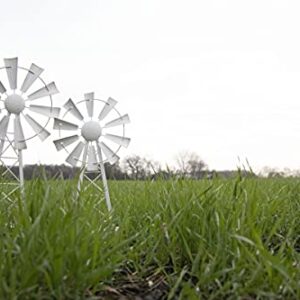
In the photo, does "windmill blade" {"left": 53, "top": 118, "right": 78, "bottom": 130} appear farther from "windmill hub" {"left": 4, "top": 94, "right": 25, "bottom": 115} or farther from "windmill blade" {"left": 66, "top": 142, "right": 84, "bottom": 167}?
"windmill hub" {"left": 4, "top": 94, "right": 25, "bottom": 115}

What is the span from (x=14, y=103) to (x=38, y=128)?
1.04 feet

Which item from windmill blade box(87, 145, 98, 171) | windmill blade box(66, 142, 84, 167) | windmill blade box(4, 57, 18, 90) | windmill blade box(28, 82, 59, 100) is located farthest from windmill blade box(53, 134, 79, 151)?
windmill blade box(4, 57, 18, 90)

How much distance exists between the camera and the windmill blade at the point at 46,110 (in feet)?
12.8

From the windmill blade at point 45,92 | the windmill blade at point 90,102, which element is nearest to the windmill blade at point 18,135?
the windmill blade at point 45,92

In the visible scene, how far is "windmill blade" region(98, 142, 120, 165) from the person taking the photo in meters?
4.25

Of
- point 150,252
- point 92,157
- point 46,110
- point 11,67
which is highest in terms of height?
point 11,67

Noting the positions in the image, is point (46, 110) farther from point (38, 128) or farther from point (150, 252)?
point (150, 252)

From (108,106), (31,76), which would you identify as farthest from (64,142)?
(31,76)

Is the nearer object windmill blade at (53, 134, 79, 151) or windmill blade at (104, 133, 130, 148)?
windmill blade at (53, 134, 79, 151)

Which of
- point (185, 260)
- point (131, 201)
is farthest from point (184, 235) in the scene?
point (131, 201)

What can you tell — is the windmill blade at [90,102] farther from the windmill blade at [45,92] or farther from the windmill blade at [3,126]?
the windmill blade at [3,126]

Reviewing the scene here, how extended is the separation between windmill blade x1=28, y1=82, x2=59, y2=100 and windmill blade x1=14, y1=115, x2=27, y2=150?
243 mm

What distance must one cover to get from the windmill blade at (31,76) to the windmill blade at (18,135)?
29 cm

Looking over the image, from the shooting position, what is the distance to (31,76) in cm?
386
